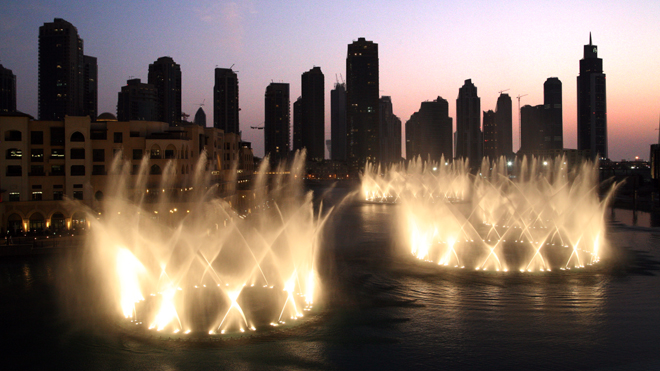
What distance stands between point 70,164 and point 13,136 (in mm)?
6367

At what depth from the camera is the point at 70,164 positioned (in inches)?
2140

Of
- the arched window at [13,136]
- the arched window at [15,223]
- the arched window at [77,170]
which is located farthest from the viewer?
the arched window at [77,170]

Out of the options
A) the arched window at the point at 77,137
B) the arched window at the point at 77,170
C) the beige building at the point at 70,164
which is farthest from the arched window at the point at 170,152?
the arched window at the point at 77,170

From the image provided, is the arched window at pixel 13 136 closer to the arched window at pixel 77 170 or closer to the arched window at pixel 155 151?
the arched window at pixel 77 170

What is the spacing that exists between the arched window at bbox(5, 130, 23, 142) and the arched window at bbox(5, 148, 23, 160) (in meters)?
1.11

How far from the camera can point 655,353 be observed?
17.5m

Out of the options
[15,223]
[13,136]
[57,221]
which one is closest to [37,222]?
[57,221]

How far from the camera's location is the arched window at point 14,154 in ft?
170

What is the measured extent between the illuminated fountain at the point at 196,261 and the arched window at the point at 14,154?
9.55 meters

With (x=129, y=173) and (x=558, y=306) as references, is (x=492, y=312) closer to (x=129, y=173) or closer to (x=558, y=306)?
(x=558, y=306)

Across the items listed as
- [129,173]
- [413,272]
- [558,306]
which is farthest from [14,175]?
[558,306]

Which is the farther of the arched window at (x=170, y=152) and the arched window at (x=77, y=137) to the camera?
the arched window at (x=170, y=152)

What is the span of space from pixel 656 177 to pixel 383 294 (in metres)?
94.2

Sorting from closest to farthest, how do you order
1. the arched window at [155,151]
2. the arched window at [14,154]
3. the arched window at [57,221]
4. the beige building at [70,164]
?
the arched window at [57,221]
the beige building at [70,164]
the arched window at [14,154]
the arched window at [155,151]
